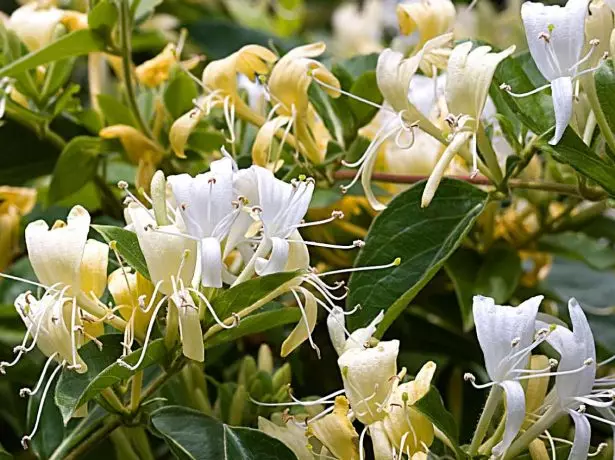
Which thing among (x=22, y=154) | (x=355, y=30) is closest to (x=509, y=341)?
(x=22, y=154)

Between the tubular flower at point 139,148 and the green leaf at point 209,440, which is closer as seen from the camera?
the green leaf at point 209,440

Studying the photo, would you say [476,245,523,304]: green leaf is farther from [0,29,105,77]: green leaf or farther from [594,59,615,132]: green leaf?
[0,29,105,77]: green leaf

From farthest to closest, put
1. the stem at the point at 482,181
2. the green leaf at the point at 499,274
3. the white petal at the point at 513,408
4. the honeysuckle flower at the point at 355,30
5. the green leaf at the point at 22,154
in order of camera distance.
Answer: the honeysuckle flower at the point at 355,30
the green leaf at the point at 22,154
the green leaf at the point at 499,274
the stem at the point at 482,181
the white petal at the point at 513,408

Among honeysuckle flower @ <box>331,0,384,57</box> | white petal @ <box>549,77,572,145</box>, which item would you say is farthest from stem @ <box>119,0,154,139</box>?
honeysuckle flower @ <box>331,0,384,57</box>

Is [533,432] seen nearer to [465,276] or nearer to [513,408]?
[513,408]

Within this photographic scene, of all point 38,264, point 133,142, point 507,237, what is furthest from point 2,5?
point 38,264

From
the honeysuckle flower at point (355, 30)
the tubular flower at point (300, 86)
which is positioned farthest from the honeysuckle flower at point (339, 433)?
the honeysuckle flower at point (355, 30)

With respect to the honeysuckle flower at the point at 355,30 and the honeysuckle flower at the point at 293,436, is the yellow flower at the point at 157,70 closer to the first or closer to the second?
the honeysuckle flower at the point at 293,436
